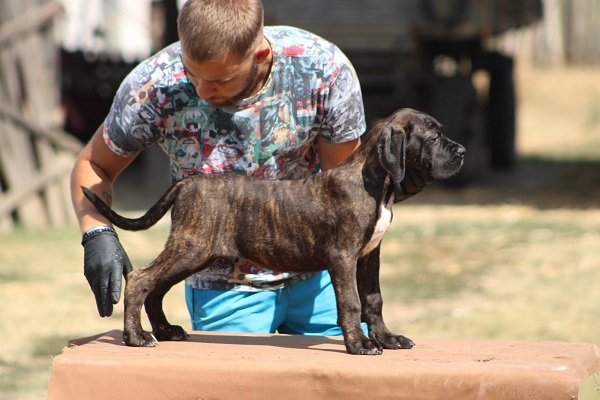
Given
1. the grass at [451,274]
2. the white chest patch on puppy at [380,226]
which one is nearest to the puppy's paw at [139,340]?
the white chest patch on puppy at [380,226]

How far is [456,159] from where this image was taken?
295 cm

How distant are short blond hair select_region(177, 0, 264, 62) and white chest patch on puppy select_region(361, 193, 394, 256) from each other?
0.65 meters

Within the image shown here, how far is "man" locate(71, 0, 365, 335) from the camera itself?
323 centimetres

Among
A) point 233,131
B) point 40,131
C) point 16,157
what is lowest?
point 16,157

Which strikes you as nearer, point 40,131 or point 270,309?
point 270,309

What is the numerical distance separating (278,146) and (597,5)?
23963mm

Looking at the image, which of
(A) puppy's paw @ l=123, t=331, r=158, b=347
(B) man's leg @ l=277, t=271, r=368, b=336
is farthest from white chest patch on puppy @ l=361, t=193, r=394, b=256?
(A) puppy's paw @ l=123, t=331, r=158, b=347

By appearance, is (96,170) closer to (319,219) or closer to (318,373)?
(319,219)

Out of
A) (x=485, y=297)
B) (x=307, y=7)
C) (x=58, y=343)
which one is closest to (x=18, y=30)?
(x=307, y=7)

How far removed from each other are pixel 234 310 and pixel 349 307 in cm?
76

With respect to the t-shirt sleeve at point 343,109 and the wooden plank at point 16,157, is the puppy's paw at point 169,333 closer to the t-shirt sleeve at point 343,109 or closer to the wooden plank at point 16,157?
the t-shirt sleeve at point 343,109

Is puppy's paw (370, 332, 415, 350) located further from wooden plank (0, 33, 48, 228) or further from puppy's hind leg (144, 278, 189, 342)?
wooden plank (0, 33, 48, 228)

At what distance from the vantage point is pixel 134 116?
10.9 feet

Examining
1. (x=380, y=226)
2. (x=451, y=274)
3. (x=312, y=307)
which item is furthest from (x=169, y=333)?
(x=451, y=274)
